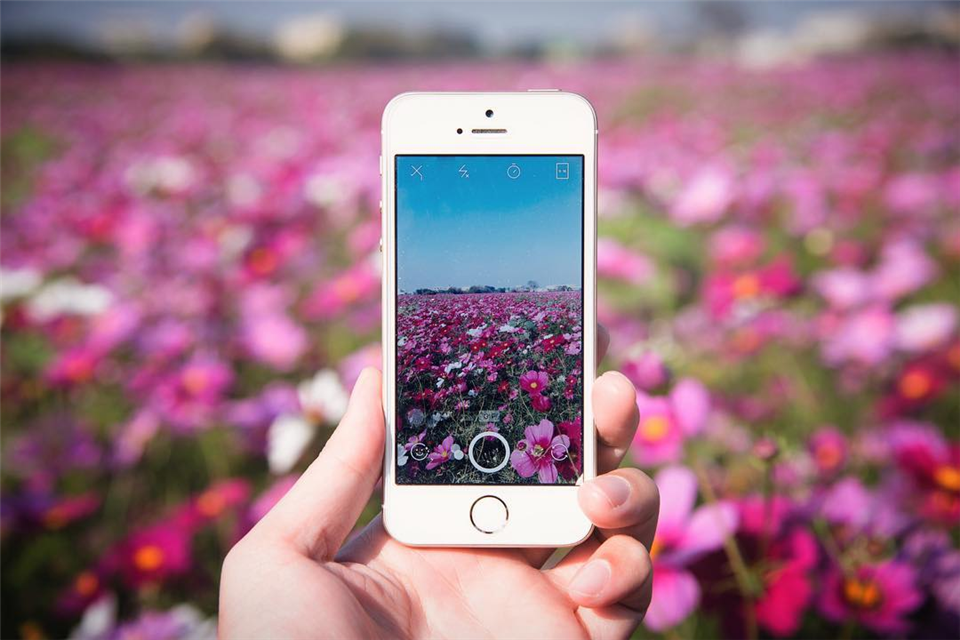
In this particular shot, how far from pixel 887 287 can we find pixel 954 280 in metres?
0.59

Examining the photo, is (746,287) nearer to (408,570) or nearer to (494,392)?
(494,392)

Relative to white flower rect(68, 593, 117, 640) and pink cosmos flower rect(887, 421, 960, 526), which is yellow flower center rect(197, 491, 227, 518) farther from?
pink cosmos flower rect(887, 421, 960, 526)

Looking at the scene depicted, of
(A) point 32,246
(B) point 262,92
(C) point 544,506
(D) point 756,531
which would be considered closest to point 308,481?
(C) point 544,506

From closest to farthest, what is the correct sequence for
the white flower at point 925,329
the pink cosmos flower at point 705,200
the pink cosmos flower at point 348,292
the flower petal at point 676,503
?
the flower petal at point 676,503
the white flower at point 925,329
the pink cosmos flower at point 348,292
the pink cosmos flower at point 705,200

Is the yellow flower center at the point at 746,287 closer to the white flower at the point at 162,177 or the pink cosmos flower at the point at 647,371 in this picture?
the pink cosmos flower at the point at 647,371

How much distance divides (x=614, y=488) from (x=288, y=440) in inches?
17.8

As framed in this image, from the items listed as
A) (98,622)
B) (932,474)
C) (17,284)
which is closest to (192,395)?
(98,622)

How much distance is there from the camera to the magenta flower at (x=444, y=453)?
0.63m

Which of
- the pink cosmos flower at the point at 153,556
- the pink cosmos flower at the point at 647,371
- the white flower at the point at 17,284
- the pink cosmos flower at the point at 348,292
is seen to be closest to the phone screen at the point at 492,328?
the pink cosmos flower at the point at 647,371

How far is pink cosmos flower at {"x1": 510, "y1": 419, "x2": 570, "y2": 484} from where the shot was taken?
24.7 inches

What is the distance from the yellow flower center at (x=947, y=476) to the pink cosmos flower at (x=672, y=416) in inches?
9.7

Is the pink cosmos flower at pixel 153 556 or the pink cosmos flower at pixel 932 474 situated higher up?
the pink cosmos flower at pixel 932 474

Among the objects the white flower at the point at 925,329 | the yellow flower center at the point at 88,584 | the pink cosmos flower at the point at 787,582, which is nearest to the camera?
the pink cosmos flower at the point at 787,582

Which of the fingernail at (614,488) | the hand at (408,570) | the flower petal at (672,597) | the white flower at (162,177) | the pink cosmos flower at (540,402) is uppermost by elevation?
the white flower at (162,177)
